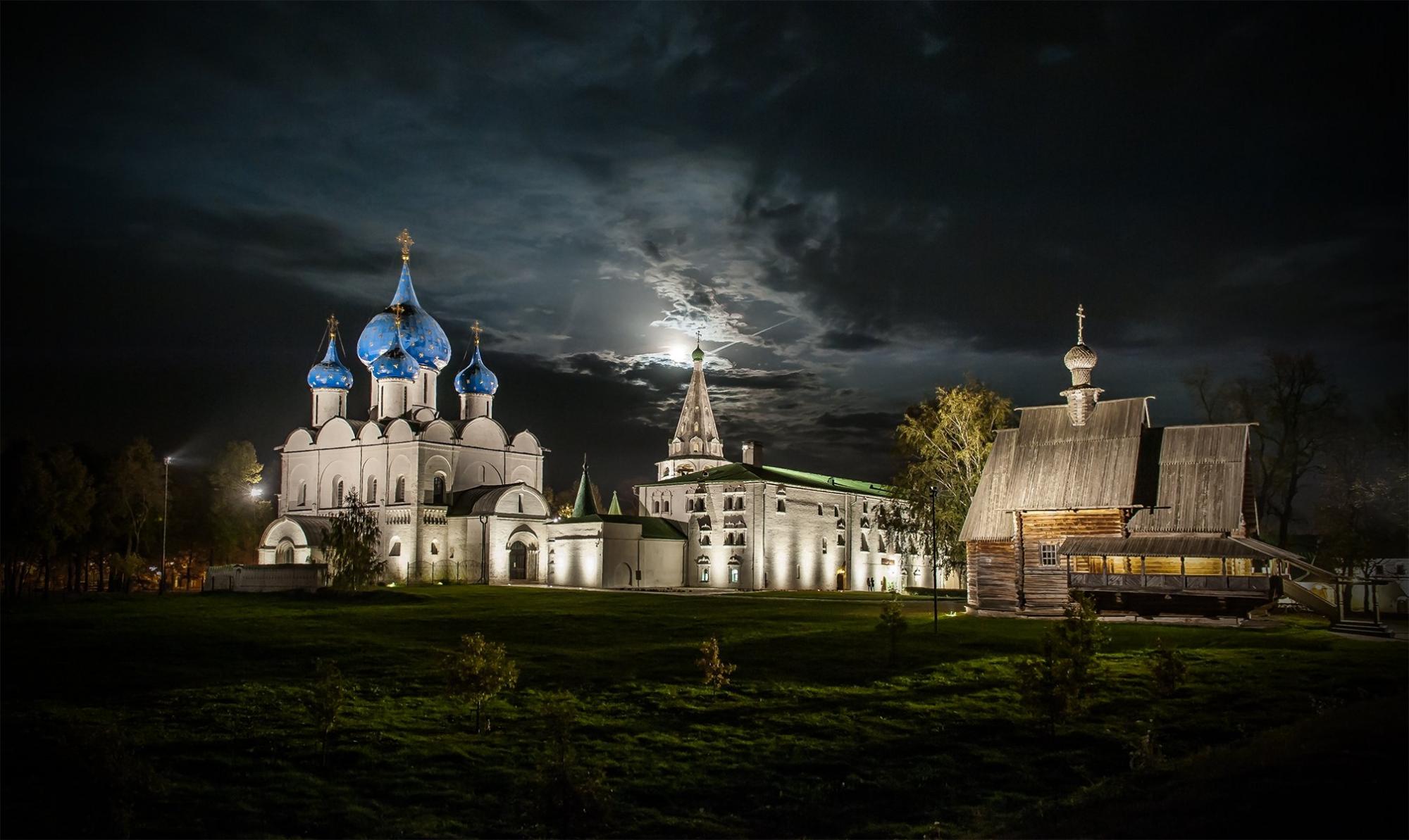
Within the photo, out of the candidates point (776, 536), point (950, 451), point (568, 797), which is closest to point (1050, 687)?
point (568, 797)

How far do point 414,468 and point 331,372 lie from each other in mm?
11361

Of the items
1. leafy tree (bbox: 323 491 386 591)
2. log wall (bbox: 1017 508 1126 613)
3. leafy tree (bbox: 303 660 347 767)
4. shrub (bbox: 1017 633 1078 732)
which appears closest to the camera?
leafy tree (bbox: 303 660 347 767)

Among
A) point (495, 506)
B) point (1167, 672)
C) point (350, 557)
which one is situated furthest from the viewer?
point (495, 506)

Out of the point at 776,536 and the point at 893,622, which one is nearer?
the point at 893,622

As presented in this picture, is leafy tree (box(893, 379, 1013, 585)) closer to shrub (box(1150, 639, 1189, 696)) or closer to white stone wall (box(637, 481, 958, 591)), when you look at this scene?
white stone wall (box(637, 481, 958, 591))

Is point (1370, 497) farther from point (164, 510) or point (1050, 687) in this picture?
point (164, 510)

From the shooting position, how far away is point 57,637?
2459 centimetres

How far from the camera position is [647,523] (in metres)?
57.9

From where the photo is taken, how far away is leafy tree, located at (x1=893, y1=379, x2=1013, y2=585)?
146ft

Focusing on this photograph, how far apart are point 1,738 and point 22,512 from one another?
1222 inches

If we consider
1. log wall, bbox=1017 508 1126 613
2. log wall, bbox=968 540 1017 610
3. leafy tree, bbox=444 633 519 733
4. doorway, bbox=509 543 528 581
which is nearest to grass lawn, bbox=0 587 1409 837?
leafy tree, bbox=444 633 519 733

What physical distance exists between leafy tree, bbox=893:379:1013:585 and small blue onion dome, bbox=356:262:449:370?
2834 centimetres

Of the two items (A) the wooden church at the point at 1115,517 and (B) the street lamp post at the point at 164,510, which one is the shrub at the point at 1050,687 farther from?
(B) the street lamp post at the point at 164,510

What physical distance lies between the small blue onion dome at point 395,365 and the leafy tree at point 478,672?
4416 cm
